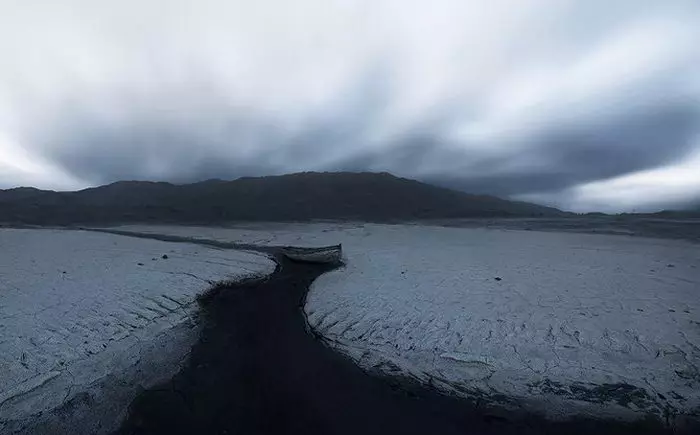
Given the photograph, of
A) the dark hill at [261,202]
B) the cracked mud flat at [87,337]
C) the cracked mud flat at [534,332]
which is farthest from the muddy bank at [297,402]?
the dark hill at [261,202]

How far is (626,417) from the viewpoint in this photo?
19.6 feet

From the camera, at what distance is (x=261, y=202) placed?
3482 inches

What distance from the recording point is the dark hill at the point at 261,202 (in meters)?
72.1

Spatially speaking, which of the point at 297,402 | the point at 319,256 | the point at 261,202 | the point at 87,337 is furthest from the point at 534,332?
the point at 261,202

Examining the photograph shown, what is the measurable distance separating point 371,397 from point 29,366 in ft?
20.5

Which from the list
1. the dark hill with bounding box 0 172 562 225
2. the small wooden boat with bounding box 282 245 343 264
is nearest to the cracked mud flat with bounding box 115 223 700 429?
the small wooden boat with bounding box 282 245 343 264

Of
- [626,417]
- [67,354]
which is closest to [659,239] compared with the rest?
[626,417]

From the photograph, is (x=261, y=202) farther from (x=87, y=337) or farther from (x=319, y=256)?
(x=87, y=337)

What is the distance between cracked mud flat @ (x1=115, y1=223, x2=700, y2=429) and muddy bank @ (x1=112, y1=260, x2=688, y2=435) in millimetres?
352

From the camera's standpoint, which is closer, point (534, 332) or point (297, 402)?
point (297, 402)

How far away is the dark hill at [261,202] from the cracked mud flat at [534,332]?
179 ft

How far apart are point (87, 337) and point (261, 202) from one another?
268 ft

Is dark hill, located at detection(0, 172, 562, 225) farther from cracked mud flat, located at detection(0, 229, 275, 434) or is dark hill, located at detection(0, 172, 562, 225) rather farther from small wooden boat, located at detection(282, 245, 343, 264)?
cracked mud flat, located at detection(0, 229, 275, 434)

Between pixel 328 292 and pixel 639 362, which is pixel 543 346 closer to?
pixel 639 362
